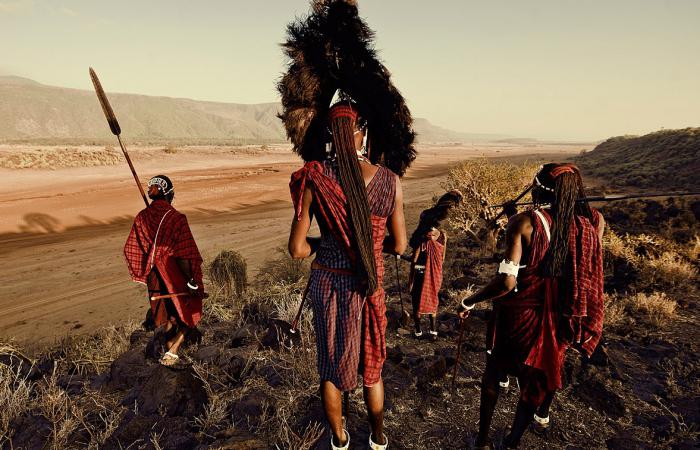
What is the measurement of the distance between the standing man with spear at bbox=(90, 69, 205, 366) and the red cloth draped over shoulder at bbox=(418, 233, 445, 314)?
2.57 metres

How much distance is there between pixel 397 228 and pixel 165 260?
2.65 meters

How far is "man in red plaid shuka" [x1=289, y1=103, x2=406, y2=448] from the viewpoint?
6.41ft

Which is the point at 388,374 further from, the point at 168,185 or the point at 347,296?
the point at 168,185

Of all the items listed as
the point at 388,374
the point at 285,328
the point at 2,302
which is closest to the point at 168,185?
the point at 285,328

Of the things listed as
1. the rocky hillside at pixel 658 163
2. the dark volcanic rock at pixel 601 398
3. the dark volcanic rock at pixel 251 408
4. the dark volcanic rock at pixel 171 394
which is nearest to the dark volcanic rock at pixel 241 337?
the dark volcanic rock at pixel 171 394

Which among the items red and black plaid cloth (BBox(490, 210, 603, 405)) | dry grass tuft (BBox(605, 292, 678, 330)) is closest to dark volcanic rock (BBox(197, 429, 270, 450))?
red and black plaid cloth (BBox(490, 210, 603, 405))

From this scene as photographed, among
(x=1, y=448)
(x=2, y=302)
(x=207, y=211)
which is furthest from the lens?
(x=207, y=211)

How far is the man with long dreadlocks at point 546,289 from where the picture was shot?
7.40ft

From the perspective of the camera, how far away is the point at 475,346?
436 cm

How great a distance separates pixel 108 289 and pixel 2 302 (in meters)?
1.55

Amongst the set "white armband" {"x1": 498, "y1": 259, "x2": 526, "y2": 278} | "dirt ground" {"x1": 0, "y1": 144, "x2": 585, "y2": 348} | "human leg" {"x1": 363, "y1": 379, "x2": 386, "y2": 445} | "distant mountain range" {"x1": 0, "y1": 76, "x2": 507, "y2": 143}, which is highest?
"distant mountain range" {"x1": 0, "y1": 76, "x2": 507, "y2": 143}

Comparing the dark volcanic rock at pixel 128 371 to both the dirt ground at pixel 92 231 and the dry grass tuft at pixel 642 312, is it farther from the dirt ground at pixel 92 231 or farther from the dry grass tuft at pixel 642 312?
the dry grass tuft at pixel 642 312

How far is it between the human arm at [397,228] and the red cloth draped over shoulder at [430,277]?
2389 millimetres

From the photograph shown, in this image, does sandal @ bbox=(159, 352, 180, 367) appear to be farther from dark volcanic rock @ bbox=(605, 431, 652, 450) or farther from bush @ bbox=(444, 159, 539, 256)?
bush @ bbox=(444, 159, 539, 256)
